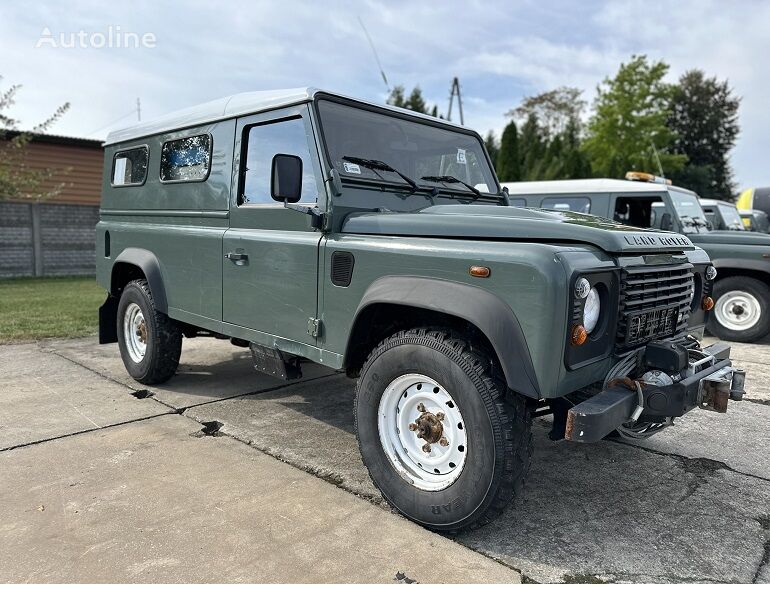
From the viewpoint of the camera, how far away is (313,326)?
3.28 m

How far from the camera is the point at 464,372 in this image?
2.52 metres

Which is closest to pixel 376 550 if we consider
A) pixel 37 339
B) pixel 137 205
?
pixel 137 205

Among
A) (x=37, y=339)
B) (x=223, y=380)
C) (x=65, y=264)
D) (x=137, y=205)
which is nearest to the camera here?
(x=137, y=205)

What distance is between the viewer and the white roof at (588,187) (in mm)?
8008

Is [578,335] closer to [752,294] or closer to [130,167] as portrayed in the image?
[130,167]

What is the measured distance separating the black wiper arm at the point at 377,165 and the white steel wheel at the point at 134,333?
2.69m

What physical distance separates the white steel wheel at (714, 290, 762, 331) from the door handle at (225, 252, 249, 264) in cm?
663

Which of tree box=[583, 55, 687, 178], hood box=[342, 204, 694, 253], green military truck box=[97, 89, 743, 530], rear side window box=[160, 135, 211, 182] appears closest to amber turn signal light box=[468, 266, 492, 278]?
green military truck box=[97, 89, 743, 530]

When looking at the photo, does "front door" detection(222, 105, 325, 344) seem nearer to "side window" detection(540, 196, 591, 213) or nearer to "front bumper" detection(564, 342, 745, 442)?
"front bumper" detection(564, 342, 745, 442)

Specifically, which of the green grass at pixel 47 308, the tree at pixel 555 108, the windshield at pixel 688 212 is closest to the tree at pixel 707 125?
the tree at pixel 555 108

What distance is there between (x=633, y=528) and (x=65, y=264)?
51.4 feet

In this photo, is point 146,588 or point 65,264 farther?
point 65,264

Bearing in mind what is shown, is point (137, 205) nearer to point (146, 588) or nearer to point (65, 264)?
point (146, 588)

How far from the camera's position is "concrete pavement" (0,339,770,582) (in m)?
2.54
